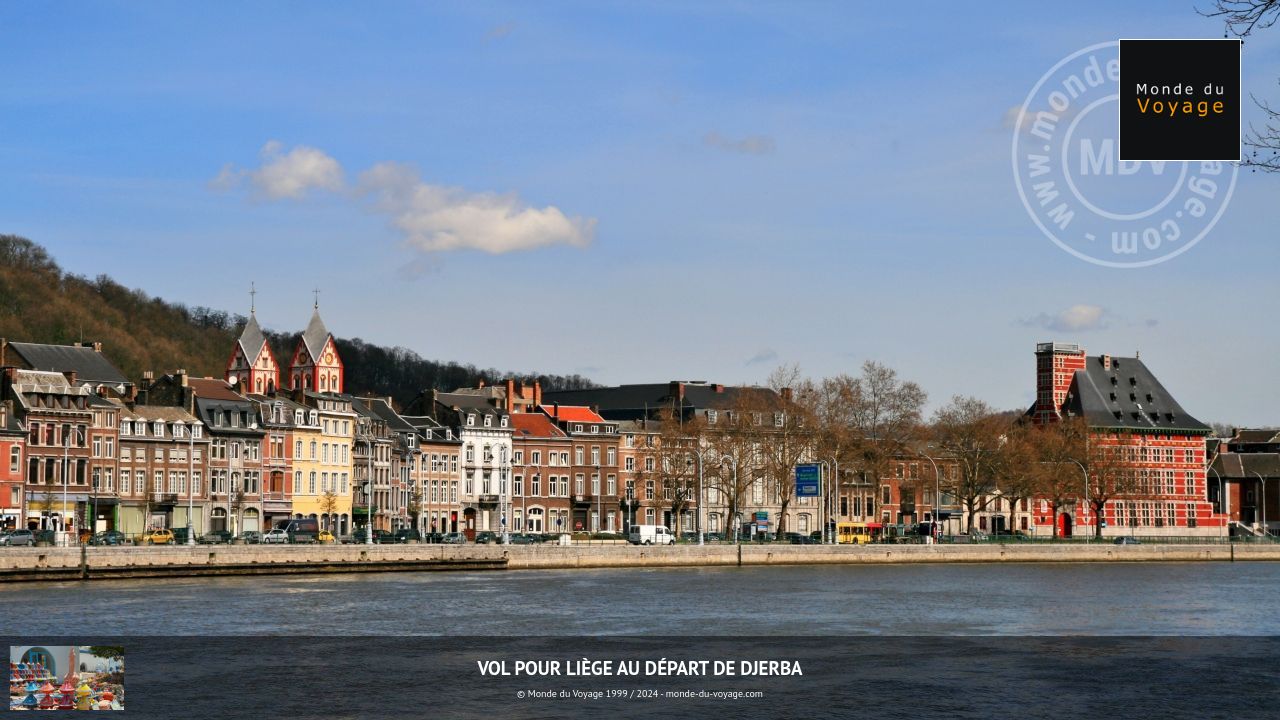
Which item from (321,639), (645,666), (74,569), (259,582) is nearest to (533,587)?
(259,582)

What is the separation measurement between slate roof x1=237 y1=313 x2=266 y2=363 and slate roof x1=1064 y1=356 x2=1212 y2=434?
74938 mm

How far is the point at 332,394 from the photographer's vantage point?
129 meters

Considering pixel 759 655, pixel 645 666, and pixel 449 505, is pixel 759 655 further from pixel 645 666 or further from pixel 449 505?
pixel 449 505

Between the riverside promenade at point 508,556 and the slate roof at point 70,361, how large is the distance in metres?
27.7

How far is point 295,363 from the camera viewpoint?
14512 centimetres

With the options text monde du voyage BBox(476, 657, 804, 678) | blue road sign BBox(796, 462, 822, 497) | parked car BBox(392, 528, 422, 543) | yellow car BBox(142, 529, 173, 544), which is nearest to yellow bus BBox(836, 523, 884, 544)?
blue road sign BBox(796, 462, 822, 497)

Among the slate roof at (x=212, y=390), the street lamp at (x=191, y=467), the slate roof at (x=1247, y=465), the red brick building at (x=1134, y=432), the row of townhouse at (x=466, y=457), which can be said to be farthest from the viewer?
the slate roof at (x=1247, y=465)

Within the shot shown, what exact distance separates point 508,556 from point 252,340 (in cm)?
4430

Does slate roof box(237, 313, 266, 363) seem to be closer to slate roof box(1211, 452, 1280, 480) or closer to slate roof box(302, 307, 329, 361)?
slate roof box(302, 307, 329, 361)

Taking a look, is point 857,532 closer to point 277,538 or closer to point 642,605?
point 277,538

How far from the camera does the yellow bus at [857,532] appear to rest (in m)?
128

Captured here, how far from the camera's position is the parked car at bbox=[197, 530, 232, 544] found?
98125 mm

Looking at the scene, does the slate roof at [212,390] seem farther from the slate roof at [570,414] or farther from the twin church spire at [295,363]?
the slate roof at [570,414]

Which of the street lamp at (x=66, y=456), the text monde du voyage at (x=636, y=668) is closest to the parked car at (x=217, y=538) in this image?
the street lamp at (x=66, y=456)
